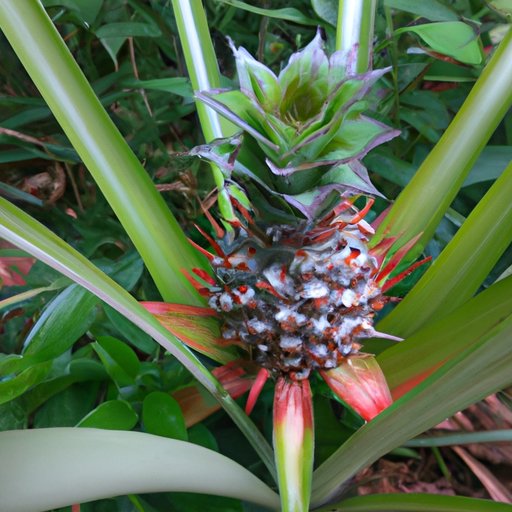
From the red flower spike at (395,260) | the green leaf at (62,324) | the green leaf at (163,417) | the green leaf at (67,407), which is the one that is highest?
the red flower spike at (395,260)

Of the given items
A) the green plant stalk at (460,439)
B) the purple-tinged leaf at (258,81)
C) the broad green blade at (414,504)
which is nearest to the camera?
the purple-tinged leaf at (258,81)

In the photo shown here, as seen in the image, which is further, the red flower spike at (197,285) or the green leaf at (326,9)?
the green leaf at (326,9)

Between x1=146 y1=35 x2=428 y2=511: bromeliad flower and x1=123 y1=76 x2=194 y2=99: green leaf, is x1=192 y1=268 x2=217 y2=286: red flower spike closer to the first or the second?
x1=146 y1=35 x2=428 y2=511: bromeliad flower

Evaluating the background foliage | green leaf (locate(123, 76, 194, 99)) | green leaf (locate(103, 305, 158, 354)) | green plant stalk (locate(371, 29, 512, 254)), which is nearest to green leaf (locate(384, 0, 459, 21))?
the background foliage

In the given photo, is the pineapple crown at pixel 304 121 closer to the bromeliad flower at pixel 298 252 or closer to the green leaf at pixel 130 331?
the bromeliad flower at pixel 298 252

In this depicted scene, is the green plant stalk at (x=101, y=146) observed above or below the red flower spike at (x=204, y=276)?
above

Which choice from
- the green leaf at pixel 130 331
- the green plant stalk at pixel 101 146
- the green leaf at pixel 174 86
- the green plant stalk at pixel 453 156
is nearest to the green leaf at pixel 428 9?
the green plant stalk at pixel 453 156

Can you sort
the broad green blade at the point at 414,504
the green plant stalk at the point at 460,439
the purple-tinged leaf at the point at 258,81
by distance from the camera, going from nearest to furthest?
the purple-tinged leaf at the point at 258,81 → the broad green blade at the point at 414,504 → the green plant stalk at the point at 460,439
